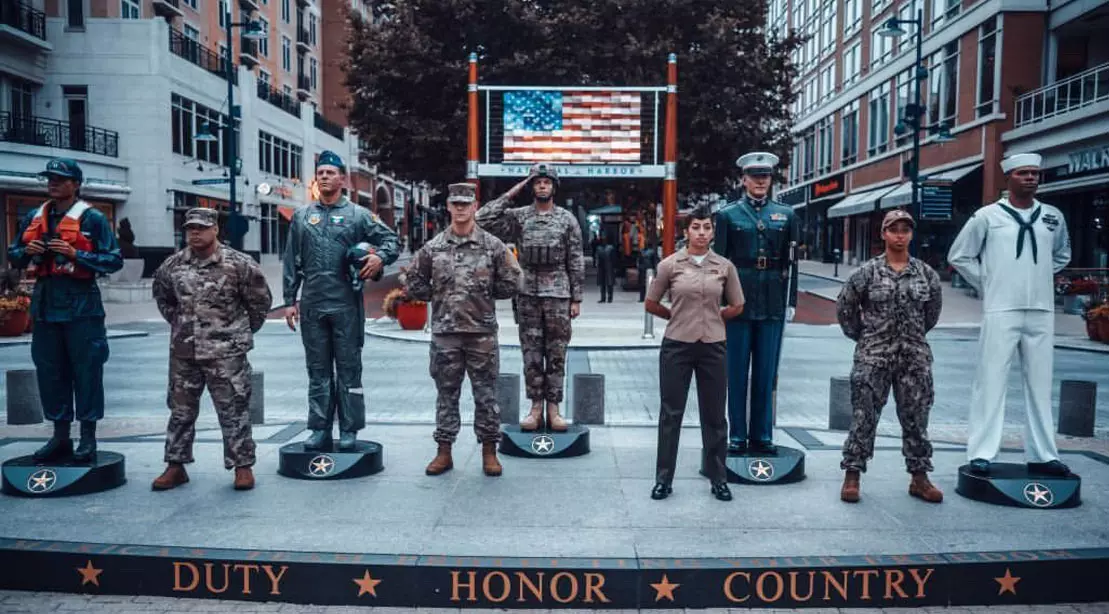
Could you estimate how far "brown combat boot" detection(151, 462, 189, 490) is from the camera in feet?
19.9

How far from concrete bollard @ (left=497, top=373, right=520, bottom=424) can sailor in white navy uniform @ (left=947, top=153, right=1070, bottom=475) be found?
4.09 metres

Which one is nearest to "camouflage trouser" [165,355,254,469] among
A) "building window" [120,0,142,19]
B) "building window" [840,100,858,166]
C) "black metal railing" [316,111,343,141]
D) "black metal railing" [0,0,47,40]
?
"black metal railing" [0,0,47,40]

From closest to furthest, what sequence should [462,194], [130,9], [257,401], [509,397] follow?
[462,194] → [509,397] → [257,401] → [130,9]

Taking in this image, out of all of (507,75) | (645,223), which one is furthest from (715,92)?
(645,223)

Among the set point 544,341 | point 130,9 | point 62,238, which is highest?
point 130,9

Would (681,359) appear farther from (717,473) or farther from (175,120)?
(175,120)

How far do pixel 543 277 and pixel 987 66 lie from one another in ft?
99.9

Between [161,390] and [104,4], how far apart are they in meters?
28.8

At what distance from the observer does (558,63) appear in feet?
87.1

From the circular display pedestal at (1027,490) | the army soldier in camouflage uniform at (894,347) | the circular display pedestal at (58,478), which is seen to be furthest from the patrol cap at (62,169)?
the circular display pedestal at (1027,490)

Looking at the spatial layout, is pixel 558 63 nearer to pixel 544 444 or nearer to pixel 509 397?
pixel 509 397

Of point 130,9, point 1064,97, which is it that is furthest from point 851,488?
point 130,9

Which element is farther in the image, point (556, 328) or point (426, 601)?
point (556, 328)

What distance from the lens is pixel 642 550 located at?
16.0ft
